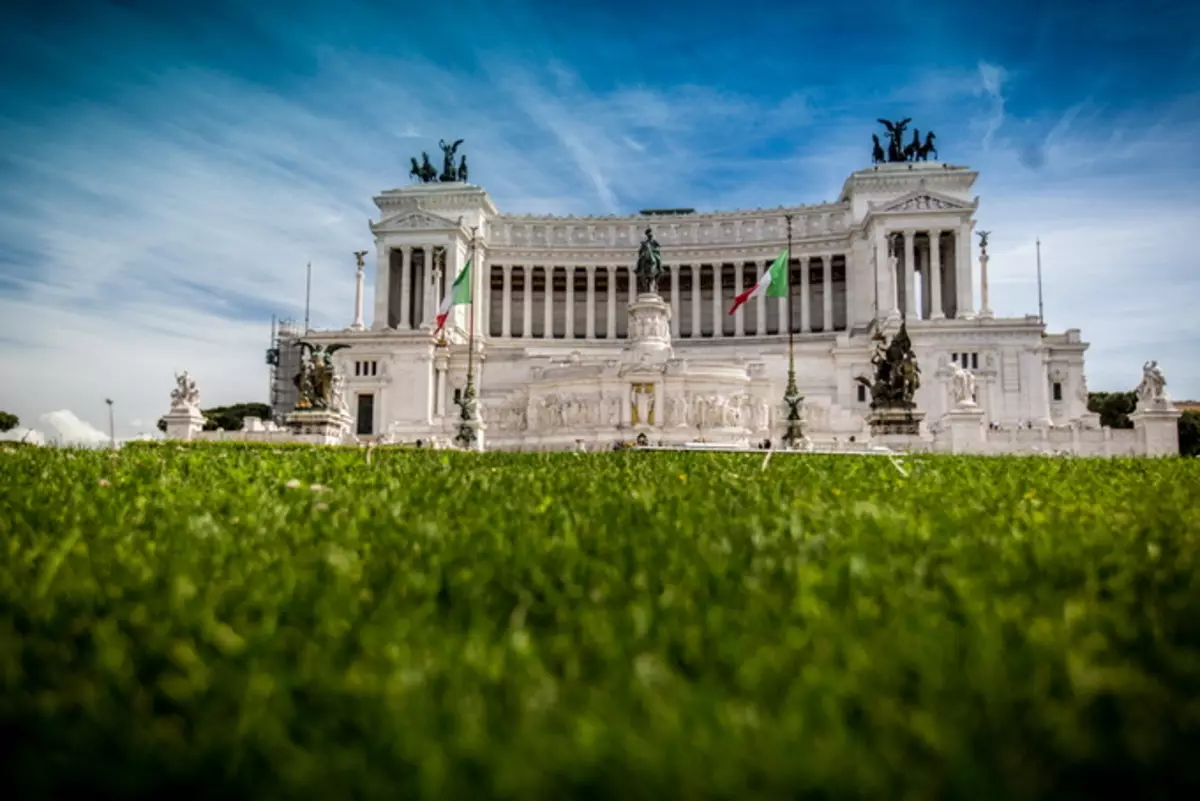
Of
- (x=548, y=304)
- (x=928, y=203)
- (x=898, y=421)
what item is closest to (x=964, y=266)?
(x=928, y=203)

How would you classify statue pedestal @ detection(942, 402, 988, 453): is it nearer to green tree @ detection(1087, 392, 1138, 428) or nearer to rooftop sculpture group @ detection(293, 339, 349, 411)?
rooftop sculpture group @ detection(293, 339, 349, 411)

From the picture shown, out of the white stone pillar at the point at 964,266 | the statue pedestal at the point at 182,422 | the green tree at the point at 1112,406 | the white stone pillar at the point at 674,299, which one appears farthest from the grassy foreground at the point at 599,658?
the green tree at the point at 1112,406

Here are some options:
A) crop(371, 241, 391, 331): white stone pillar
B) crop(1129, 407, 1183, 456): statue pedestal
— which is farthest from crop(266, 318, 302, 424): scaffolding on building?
crop(1129, 407, 1183, 456): statue pedestal

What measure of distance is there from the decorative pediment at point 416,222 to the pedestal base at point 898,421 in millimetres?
58319

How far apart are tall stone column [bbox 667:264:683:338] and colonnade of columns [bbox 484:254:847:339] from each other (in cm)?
11

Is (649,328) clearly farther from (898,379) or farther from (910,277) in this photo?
(910,277)

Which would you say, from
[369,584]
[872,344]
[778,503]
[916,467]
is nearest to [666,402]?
[872,344]

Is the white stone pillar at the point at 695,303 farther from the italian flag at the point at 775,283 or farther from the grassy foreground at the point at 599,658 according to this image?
the grassy foreground at the point at 599,658

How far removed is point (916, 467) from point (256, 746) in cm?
1502

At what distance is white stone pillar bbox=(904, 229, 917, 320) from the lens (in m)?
79.0

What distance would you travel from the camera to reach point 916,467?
53.2 ft

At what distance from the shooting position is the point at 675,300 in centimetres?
9444

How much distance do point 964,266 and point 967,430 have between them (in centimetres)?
4467

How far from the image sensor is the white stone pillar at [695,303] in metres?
91.1
